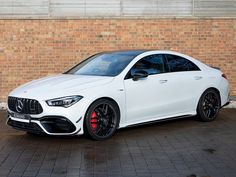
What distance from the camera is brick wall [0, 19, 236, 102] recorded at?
1266cm

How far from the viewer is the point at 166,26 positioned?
42.5 feet

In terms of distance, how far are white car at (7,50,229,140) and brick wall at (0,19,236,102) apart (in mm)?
3059

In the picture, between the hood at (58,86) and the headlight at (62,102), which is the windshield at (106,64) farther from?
the headlight at (62,102)

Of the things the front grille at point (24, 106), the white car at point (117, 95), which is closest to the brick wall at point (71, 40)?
the white car at point (117, 95)

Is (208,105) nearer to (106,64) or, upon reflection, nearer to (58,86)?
(106,64)

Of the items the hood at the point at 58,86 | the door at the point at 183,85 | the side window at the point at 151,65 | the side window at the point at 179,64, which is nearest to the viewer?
→ the hood at the point at 58,86

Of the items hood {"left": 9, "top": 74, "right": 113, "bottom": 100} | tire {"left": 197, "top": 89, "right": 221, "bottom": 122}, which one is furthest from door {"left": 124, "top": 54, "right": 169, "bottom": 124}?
tire {"left": 197, "top": 89, "right": 221, "bottom": 122}

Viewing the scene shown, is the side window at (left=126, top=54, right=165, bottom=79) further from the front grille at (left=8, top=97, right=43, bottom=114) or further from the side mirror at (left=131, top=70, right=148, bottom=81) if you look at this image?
the front grille at (left=8, top=97, right=43, bottom=114)

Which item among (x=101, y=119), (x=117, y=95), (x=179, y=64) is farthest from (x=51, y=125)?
(x=179, y=64)

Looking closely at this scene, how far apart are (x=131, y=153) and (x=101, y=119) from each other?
1100mm

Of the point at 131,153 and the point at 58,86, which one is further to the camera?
the point at 58,86

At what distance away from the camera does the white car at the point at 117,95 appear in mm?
7758

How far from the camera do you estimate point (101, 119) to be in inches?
318

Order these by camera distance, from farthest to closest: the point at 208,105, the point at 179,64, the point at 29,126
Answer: the point at 208,105 → the point at 179,64 → the point at 29,126
